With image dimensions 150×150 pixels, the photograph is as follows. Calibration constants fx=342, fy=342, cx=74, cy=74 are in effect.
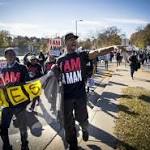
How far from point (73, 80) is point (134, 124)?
278 cm

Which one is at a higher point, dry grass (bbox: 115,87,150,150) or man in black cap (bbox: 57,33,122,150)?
man in black cap (bbox: 57,33,122,150)

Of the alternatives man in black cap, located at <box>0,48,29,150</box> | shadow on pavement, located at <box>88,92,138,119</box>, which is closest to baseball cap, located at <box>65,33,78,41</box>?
man in black cap, located at <box>0,48,29,150</box>

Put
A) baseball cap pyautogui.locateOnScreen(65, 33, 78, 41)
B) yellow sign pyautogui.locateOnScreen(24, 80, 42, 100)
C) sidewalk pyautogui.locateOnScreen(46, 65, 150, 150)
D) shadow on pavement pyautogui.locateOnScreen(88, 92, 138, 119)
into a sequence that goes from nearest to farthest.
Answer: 1. baseball cap pyautogui.locateOnScreen(65, 33, 78, 41)
2. yellow sign pyautogui.locateOnScreen(24, 80, 42, 100)
3. sidewalk pyautogui.locateOnScreen(46, 65, 150, 150)
4. shadow on pavement pyautogui.locateOnScreen(88, 92, 138, 119)

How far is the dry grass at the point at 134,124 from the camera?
21.6ft

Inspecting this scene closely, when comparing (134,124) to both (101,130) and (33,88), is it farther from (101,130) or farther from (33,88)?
(33,88)

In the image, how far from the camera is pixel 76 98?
605 centimetres

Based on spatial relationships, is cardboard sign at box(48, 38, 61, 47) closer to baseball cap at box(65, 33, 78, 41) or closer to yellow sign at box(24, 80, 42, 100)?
yellow sign at box(24, 80, 42, 100)

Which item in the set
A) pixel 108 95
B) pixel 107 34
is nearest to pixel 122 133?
pixel 108 95

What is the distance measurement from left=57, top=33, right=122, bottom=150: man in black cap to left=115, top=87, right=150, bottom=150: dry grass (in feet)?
3.25

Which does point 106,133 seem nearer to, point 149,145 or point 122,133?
point 122,133

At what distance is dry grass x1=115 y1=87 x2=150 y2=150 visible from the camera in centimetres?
657

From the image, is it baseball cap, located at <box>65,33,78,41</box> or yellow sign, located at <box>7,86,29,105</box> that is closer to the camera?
baseball cap, located at <box>65,33,78,41</box>

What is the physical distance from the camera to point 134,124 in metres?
8.14

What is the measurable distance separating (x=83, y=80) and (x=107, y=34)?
81231mm
